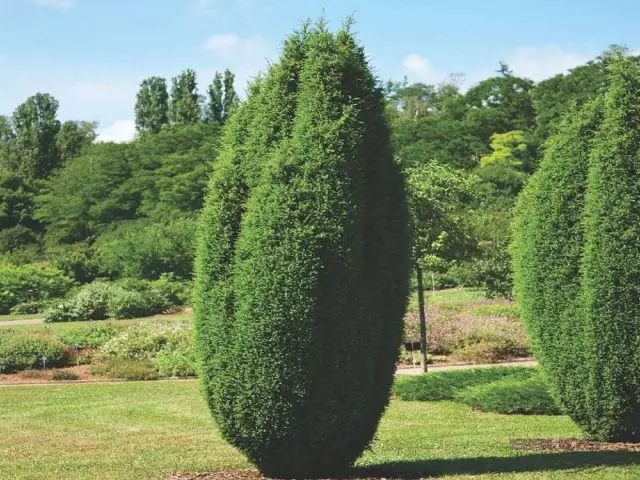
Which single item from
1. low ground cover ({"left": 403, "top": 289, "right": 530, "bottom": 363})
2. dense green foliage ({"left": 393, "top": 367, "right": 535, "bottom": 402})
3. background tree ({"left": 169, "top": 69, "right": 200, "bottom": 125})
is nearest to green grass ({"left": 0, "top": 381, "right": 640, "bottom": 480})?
dense green foliage ({"left": 393, "top": 367, "right": 535, "bottom": 402})

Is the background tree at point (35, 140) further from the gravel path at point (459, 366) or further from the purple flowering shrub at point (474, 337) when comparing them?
the gravel path at point (459, 366)

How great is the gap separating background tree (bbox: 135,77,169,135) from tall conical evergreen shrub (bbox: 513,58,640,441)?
57303 millimetres

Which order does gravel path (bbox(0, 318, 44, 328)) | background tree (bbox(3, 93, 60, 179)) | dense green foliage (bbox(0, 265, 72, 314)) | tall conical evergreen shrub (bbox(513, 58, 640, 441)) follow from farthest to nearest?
background tree (bbox(3, 93, 60, 179)) < dense green foliage (bbox(0, 265, 72, 314)) < gravel path (bbox(0, 318, 44, 328)) < tall conical evergreen shrub (bbox(513, 58, 640, 441))

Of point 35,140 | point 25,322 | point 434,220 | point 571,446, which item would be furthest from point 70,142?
point 571,446

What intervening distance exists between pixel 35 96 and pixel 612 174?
63554mm

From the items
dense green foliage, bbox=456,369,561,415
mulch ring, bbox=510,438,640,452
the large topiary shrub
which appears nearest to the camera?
the large topiary shrub

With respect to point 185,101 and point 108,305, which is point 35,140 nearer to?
point 185,101

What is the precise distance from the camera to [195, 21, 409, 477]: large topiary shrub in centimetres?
667

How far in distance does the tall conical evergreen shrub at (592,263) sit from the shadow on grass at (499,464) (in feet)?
→ 2.43

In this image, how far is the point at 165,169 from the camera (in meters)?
52.6

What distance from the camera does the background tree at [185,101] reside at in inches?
2461

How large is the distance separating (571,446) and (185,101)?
56445 millimetres

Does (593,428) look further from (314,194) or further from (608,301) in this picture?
(314,194)

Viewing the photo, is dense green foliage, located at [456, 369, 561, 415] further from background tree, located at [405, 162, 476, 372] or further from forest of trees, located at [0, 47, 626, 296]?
forest of trees, located at [0, 47, 626, 296]
